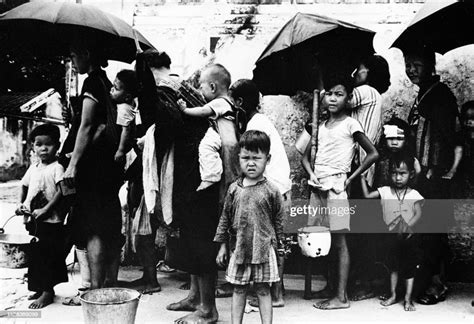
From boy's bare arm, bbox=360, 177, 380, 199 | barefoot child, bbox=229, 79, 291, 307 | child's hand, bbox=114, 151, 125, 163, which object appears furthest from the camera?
boy's bare arm, bbox=360, 177, 380, 199

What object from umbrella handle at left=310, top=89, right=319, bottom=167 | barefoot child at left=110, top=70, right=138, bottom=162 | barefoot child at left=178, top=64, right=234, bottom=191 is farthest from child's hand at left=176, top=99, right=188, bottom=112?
umbrella handle at left=310, top=89, right=319, bottom=167

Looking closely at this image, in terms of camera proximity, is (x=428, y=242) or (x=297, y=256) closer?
(x=428, y=242)

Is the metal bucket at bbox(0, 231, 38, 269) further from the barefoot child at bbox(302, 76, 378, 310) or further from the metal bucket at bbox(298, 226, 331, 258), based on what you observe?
the barefoot child at bbox(302, 76, 378, 310)

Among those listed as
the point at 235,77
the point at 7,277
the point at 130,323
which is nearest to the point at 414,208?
the point at 235,77

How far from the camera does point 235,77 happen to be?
5.45m

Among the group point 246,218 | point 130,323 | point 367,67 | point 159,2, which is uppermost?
point 159,2

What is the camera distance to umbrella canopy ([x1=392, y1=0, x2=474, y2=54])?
4.23 m

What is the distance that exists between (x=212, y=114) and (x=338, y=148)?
119 centimetres

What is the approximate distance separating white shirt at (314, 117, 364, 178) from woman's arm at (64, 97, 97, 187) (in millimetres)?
1966

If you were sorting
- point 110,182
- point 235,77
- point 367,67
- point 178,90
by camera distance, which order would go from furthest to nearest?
point 235,77, point 367,67, point 110,182, point 178,90

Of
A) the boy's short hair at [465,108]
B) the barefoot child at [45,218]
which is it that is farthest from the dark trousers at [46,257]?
the boy's short hair at [465,108]

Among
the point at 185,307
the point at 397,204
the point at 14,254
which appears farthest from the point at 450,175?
the point at 14,254

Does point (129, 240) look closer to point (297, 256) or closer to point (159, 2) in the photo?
point (297, 256)

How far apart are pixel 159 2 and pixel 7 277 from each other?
10.1 feet
